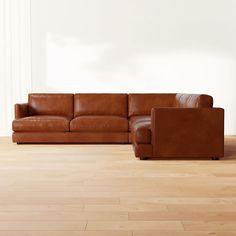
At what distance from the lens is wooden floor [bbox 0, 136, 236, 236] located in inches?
85.9

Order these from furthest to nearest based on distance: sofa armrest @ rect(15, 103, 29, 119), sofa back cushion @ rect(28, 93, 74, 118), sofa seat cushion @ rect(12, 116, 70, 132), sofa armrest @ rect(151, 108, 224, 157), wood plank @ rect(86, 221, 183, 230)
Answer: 1. sofa back cushion @ rect(28, 93, 74, 118)
2. sofa armrest @ rect(15, 103, 29, 119)
3. sofa seat cushion @ rect(12, 116, 70, 132)
4. sofa armrest @ rect(151, 108, 224, 157)
5. wood plank @ rect(86, 221, 183, 230)

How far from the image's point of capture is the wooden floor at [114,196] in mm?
2182

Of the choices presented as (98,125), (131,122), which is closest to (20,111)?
(98,125)

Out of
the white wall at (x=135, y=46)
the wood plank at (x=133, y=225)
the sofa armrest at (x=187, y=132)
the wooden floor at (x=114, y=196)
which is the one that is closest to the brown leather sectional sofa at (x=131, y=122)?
the sofa armrest at (x=187, y=132)

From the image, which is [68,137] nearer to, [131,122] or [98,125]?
[98,125]

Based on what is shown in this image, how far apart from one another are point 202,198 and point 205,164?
141cm

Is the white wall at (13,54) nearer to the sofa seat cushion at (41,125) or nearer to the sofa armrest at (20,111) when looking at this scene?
the sofa armrest at (20,111)

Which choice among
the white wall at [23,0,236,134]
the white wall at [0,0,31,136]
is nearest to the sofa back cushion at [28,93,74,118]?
the white wall at [23,0,236,134]

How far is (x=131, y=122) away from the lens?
5.68 meters

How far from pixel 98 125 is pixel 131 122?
0.49 meters

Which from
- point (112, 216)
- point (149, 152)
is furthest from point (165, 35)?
point (112, 216)

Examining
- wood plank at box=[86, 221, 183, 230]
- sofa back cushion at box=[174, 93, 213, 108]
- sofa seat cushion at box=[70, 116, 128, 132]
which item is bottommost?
wood plank at box=[86, 221, 183, 230]

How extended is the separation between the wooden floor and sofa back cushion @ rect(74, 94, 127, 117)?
1.78 metres

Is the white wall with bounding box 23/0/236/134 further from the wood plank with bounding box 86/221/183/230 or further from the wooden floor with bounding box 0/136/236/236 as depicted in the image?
the wood plank with bounding box 86/221/183/230
